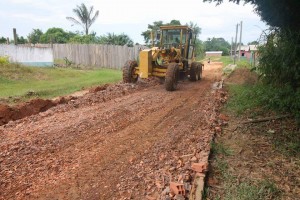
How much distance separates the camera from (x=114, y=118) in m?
7.66

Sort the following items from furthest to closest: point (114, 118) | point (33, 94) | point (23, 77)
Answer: point (23, 77) < point (33, 94) < point (114, 118)

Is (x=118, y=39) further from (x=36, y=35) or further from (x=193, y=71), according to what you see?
(x=36, y=35)

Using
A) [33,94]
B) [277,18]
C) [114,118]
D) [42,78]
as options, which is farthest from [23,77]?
[277,18]

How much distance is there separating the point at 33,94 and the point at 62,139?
6025 millimetres

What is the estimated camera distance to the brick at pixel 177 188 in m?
3.95

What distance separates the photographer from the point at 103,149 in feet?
18.6

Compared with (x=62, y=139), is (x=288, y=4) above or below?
above

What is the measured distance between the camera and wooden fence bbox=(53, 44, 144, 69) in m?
22.0

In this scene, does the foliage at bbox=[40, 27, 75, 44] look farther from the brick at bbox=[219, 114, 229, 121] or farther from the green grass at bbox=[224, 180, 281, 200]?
the green grass at bbox=[224, 180, 281, 200]

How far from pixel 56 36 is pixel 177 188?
46.3 metres

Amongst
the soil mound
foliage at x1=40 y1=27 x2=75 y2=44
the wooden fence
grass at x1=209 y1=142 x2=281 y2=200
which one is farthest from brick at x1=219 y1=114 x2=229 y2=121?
foliage at x1=40 y1=27 x2=75 y2=44

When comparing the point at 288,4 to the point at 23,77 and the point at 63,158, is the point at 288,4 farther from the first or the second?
the point at 23,77

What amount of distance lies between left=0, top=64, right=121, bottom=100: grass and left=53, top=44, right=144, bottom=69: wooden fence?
4448 millimetres

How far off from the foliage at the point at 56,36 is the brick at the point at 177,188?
42758 mm
